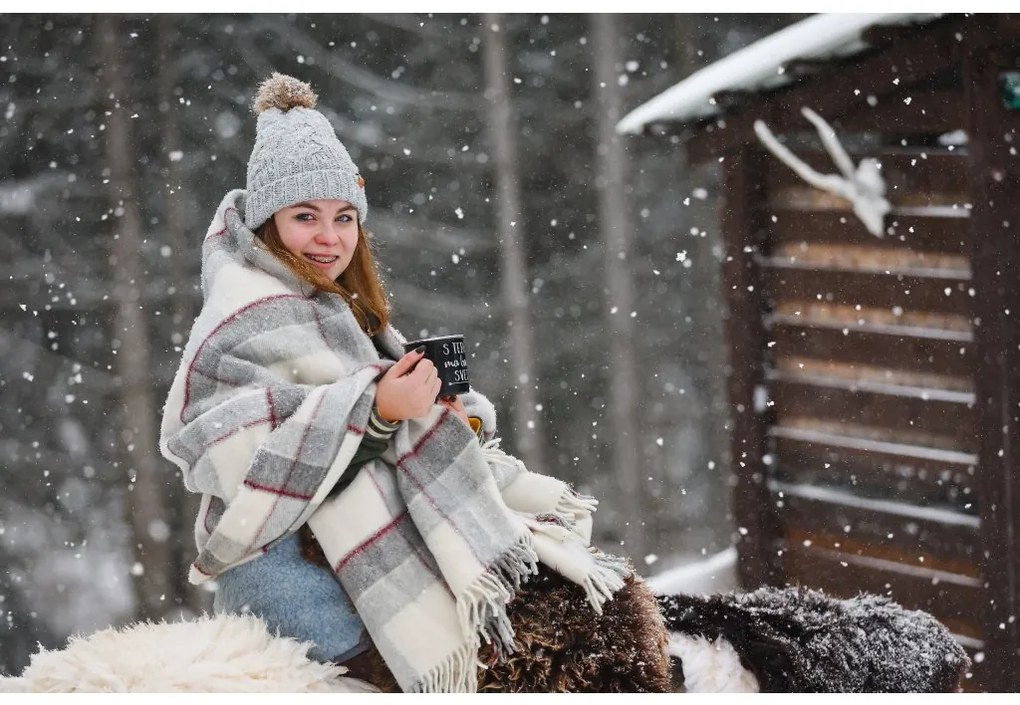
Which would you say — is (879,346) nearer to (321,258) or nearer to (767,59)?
(767,59)

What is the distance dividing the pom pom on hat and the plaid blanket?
0.29m

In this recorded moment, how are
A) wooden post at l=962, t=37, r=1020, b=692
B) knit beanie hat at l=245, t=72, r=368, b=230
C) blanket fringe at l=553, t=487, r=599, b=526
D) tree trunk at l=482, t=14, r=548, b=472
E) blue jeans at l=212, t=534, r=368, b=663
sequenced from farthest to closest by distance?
tree trunk at l=482, t=14, r=548, b=472 < wooden post at l=962, t=37, r=1020, b=692 < blanket fringe at l=553, t=487, r=599, b=526 < knit beanie hat at l=245, t=72, r=368, b=230 < blue jeans at l=212, t=534, r=368, b=663

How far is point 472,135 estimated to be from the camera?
4727 millimetres

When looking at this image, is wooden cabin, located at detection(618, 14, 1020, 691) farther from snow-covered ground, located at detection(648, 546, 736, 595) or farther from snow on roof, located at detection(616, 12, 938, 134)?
snow-covered ground, located at detection(648, 546, 736, 595)

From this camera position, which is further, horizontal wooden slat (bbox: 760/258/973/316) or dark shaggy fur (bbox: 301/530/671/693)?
horizontal wooden slat (bbox: 760/258/973/316)

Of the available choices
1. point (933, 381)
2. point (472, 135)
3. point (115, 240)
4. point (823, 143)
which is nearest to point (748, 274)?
point (823, 143)

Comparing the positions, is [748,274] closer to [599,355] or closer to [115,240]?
[599,355]

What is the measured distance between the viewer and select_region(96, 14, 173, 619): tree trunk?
382 centimetres

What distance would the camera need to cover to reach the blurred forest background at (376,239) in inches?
146

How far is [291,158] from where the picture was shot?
1.75 metres

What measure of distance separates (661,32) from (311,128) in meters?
3.46

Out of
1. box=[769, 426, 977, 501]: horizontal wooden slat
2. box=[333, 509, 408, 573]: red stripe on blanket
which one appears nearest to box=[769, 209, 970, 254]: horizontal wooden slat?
box=[769, 426, 977, 501]: horizontal wooden slat

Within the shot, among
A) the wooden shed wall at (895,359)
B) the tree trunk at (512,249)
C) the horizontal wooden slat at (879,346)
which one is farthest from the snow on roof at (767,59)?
the tree trunk at (512,249)

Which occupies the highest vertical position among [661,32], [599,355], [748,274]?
[661,32]
